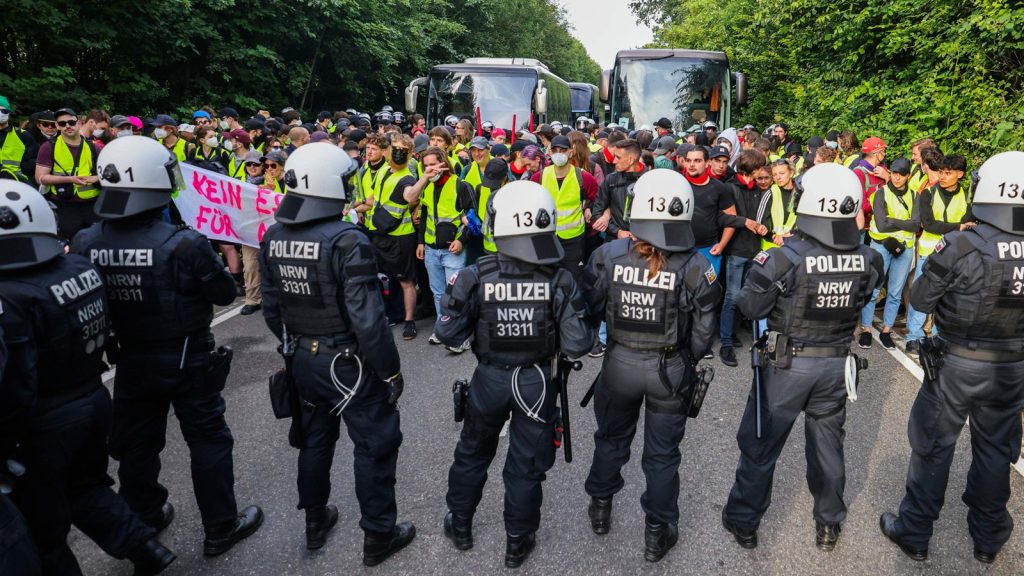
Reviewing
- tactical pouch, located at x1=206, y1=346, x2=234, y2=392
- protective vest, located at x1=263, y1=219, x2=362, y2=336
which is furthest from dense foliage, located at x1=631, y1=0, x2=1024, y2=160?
tactical pouch, located at x1=206, y1=346, x2=234, y2=392

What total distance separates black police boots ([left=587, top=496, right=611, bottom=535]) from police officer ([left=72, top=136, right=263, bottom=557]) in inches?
79.7

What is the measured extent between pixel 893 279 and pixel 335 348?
5853 millimetres

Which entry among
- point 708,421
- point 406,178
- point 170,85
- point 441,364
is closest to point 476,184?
point 406,178

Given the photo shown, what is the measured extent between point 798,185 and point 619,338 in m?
1.32

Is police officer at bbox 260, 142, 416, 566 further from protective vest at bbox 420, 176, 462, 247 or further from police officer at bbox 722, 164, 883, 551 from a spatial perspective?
protective vest at bbox 420, 176, 462, 247

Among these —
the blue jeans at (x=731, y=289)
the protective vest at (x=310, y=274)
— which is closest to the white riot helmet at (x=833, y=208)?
the protective vest at (x=310, y=274)

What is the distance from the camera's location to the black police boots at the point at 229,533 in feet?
11.6

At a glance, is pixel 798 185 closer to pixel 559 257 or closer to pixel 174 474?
pixel 559 257

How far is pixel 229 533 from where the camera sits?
3590 mm

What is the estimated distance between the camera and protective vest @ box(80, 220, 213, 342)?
129 inches

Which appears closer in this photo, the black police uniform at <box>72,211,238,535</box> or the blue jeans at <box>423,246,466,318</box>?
the black police uniform at <box>72,211,238,535</box>

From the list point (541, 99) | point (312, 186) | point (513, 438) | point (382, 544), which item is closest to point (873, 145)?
point (513, 438)

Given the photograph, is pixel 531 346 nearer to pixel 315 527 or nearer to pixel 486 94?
pixel 315 527

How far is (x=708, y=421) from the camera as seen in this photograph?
5.05 metres
